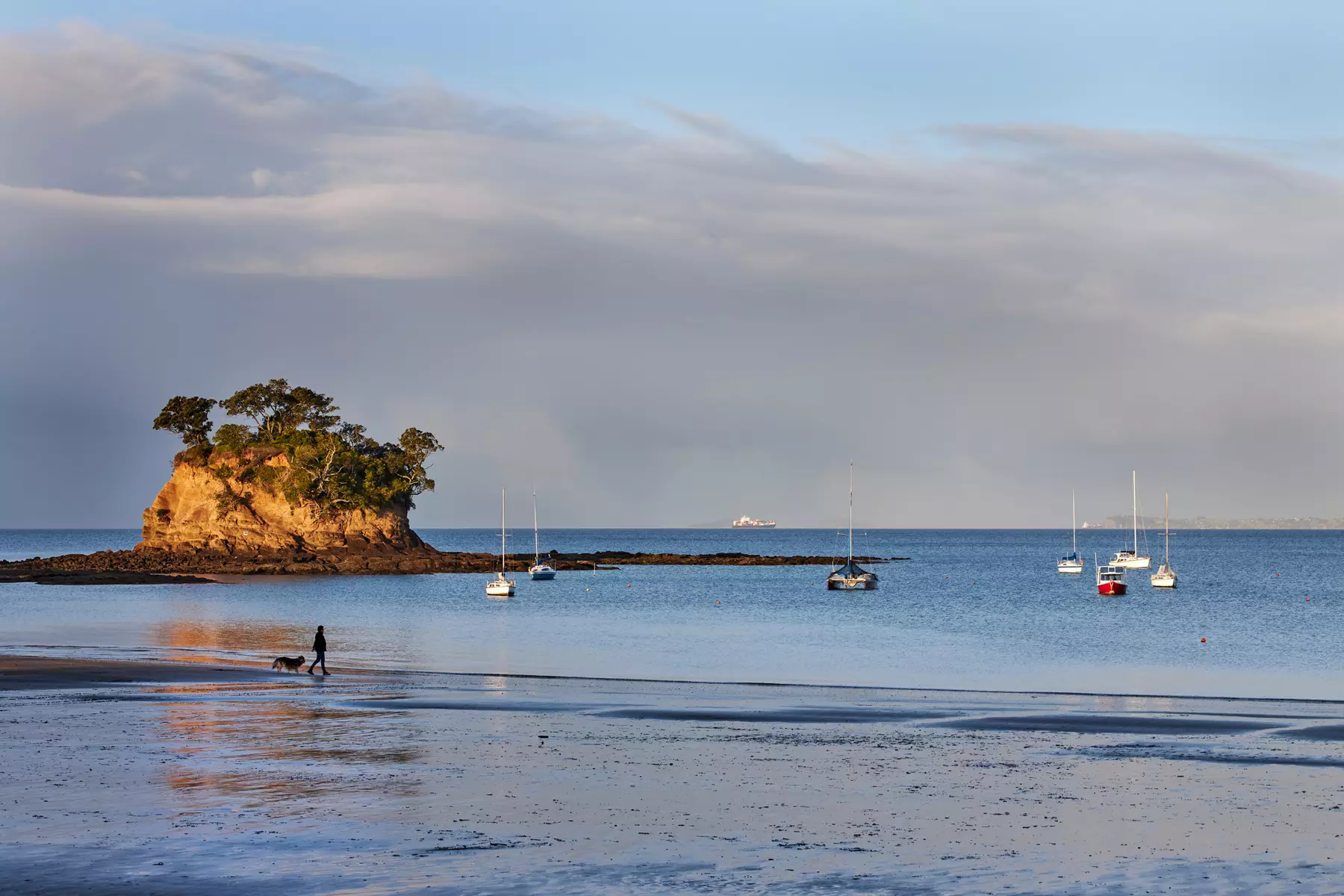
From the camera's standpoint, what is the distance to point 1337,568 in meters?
166

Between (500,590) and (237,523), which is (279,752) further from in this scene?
(237,523)

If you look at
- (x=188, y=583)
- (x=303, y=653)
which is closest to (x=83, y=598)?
(x=188, y=583)

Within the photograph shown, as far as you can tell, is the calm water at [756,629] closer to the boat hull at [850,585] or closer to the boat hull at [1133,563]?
the boat hull at [850,585]

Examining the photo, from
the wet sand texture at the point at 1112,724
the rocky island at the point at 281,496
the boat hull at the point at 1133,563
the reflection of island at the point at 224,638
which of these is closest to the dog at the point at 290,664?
the reflection of island at the point at 224,638

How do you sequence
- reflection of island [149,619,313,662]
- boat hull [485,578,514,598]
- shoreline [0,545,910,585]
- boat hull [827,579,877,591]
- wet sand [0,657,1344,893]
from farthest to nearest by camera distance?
shoreline [0,545,910,585], boat hull [827,579,877,591], boat hull [485,578,514,598], reflection of island [149,619,313,662], wet sand [0,657,1344,893]

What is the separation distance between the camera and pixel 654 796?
2033 centimetres

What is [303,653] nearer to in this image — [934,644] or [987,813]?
[934,644]

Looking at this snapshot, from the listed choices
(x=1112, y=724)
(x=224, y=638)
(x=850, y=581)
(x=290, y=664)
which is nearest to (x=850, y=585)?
(x=850, y=581)

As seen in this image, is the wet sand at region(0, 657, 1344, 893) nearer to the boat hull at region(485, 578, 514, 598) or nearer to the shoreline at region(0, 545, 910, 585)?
the boat hull at region(485, 578, 514, 598)

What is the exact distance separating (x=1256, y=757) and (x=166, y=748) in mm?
19476

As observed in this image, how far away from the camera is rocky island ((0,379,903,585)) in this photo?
13838 centimetres

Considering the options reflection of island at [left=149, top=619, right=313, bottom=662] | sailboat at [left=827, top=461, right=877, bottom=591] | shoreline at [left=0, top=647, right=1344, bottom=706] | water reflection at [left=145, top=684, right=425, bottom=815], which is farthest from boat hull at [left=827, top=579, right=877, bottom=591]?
water reflection at [left=145, top=684, right=425, bottom=815]

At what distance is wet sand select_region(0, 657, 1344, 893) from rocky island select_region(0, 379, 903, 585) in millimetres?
107126

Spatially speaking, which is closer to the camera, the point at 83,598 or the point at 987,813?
the point at 987,813
